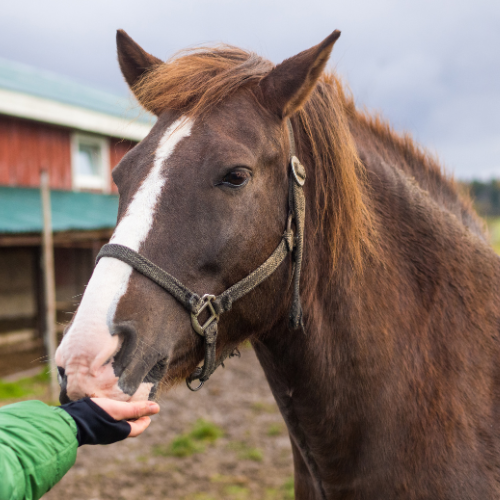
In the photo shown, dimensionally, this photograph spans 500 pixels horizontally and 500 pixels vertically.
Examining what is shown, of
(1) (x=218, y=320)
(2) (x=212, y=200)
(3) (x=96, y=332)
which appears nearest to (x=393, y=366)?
(1) (x=218, y=320)

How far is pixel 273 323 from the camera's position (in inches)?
73.0

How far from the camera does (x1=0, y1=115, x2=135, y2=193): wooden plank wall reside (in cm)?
992

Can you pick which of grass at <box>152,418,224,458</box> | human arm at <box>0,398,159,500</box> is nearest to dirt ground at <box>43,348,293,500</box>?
grass at <box>152,418,224,458</box>

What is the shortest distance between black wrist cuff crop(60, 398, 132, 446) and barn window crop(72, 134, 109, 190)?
1096cm

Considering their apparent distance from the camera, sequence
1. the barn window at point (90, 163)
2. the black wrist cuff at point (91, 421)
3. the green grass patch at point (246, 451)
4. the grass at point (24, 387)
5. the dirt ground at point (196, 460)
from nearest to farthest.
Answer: the black wrist cuff at point (91, 421), the dirt ground at point (196, 460), the green grass patch at point (246, 451), the grass at point (24, 387), the barn window at point (90, 163)

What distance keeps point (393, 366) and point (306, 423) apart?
44 centimetres

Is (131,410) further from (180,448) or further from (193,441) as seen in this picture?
(193,441)

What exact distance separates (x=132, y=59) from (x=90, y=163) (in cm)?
1048

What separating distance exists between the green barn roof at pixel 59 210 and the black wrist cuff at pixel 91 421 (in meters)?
6.88

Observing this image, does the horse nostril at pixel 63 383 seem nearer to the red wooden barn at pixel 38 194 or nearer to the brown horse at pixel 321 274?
the brown horse at pixel 321 274

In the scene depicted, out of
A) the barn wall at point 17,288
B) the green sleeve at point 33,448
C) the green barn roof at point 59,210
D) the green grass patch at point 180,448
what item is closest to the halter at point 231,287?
the green sleeve at point 33,448

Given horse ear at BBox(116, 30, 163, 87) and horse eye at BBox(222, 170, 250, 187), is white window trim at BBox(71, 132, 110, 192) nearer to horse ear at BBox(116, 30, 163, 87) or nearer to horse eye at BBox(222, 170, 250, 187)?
horse ear at BBox(116, 30, 163, 87)

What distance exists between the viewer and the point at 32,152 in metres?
10.4

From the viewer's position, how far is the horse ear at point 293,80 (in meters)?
1.73
